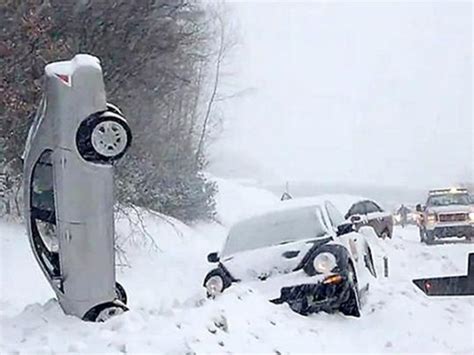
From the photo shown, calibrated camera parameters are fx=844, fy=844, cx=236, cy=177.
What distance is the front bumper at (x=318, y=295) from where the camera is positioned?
885cm

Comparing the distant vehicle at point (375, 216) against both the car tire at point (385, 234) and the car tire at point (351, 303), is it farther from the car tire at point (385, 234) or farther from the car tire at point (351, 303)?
the car tire at point (351, 303)

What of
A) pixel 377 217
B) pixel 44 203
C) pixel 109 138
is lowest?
pixel 377 217

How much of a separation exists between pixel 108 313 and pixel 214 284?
310 centimetres

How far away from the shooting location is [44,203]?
24.3ft

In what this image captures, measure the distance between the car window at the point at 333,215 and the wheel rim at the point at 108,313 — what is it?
469 centimetres

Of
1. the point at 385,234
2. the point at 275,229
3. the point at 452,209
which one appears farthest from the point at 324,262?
the point at 385,234

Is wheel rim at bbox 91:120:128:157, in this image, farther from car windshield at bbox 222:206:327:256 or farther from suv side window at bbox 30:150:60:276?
car windshield at bbox 222:206:327:256

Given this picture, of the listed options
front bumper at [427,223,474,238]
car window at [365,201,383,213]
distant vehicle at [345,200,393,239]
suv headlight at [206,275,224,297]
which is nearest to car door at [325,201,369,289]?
suv headlight at [206,275,224,297]

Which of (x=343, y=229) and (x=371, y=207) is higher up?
(x=343, y=229)

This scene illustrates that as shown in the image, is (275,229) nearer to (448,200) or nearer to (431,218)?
(431,218)

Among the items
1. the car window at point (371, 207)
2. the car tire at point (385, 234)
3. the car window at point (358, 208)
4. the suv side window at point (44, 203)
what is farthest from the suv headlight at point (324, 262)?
the car window at point (371, 207)

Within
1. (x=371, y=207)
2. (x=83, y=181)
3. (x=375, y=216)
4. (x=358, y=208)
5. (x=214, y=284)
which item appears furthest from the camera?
(x=371, y=207)

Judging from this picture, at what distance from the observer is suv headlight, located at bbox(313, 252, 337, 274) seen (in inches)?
360

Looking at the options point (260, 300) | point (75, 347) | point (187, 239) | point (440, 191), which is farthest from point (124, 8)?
point (440, 191)
